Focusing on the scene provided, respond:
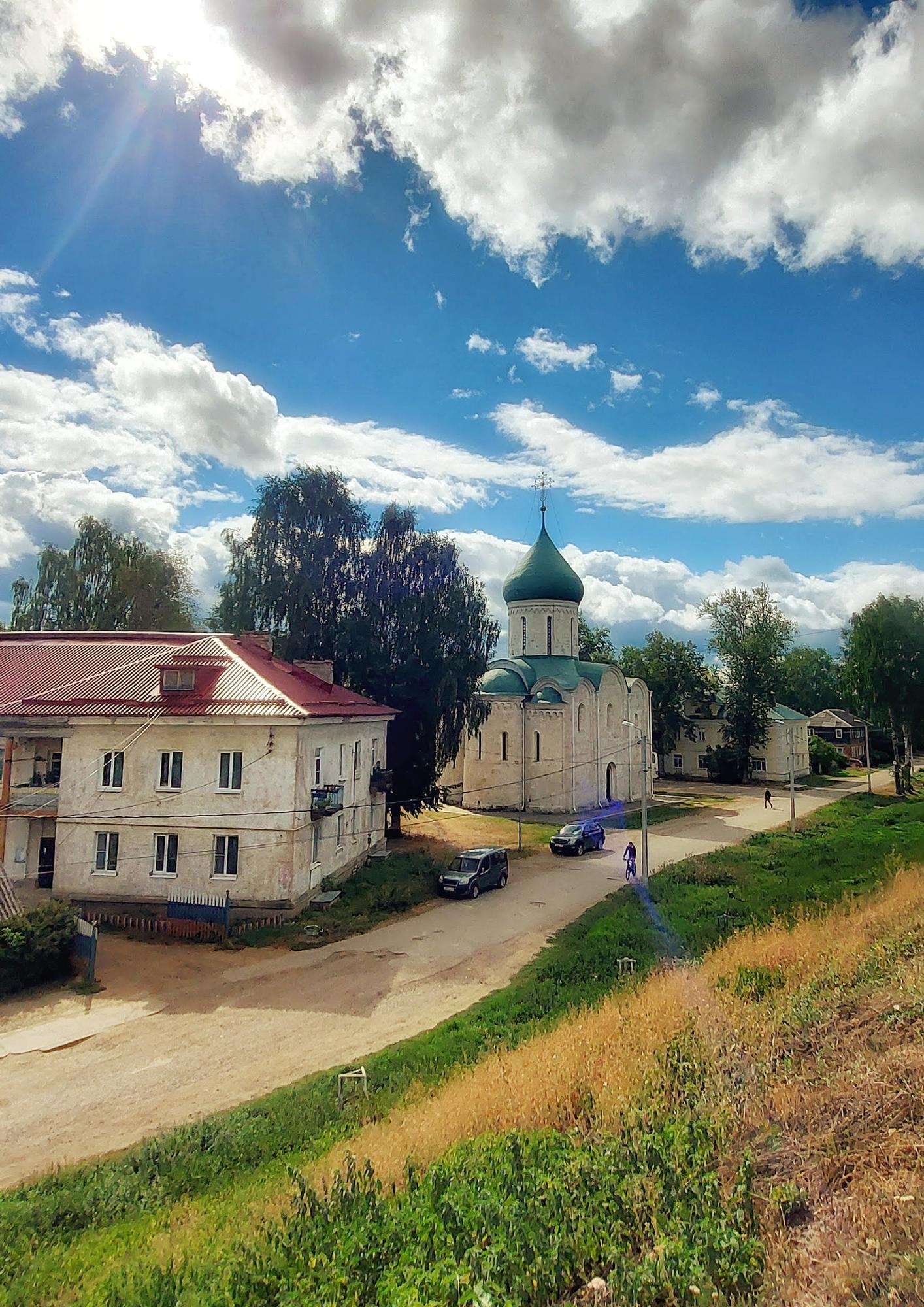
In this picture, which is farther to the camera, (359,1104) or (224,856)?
(224,856)

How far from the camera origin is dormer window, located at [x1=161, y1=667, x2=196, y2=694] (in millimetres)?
21859

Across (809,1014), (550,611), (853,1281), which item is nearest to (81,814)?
(809,1014)

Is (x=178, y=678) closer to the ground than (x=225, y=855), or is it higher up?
higher up

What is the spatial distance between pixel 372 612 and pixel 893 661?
1376 inches

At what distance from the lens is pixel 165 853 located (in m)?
20.7

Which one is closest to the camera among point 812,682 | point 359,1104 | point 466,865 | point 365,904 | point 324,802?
point 359,1104

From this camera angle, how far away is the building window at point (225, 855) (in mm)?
20375

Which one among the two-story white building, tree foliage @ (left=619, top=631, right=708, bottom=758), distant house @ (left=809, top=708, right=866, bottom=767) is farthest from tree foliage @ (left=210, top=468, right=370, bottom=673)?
distant house @ (left=809, top=708, right=866, bottom=767)

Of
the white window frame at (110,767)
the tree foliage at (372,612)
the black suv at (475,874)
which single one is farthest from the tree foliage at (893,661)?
the white window frame at (110,767)

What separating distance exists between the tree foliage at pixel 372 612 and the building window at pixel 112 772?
10422 mm

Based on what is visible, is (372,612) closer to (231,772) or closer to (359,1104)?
(231,772)

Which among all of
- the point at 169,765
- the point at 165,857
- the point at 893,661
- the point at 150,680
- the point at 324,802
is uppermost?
the point at 893,661

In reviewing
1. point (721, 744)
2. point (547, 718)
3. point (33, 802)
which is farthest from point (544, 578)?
point (33, 802)

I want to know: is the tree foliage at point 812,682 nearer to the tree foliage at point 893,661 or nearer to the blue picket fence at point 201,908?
the tree foliage at point 893,661
